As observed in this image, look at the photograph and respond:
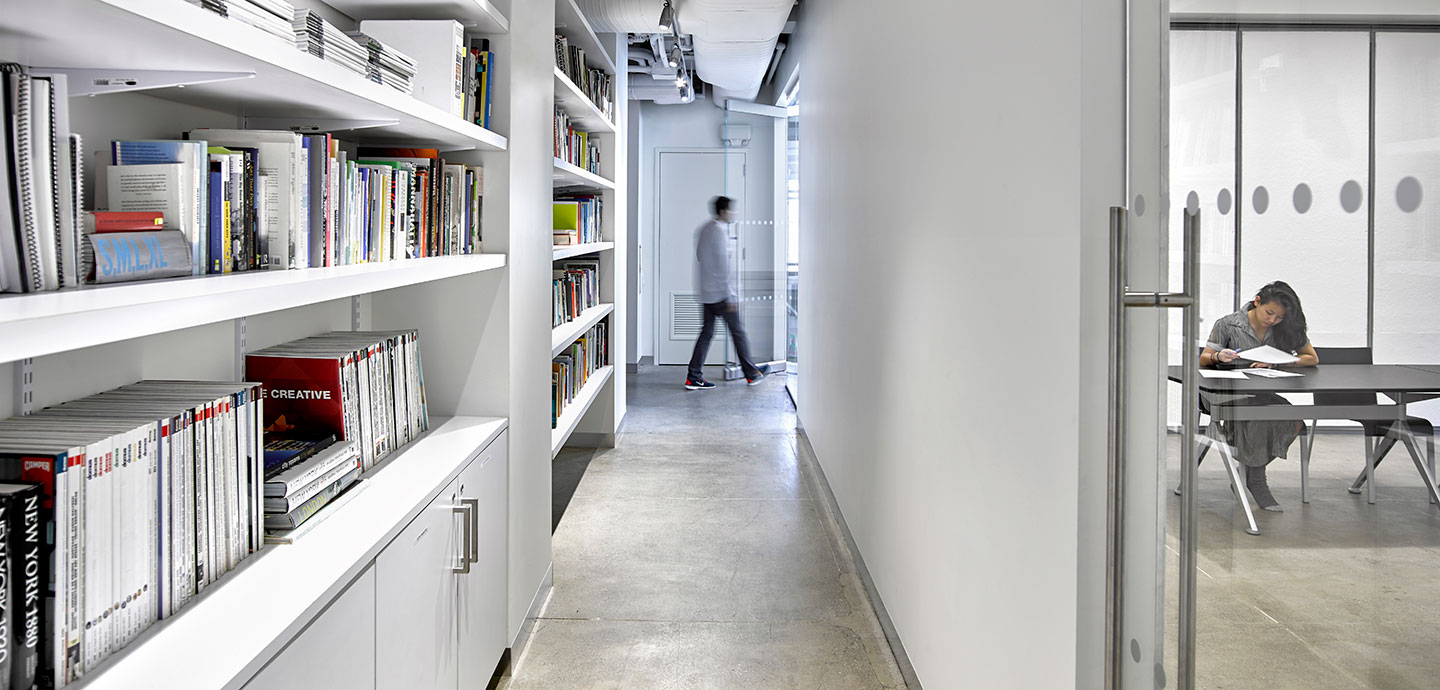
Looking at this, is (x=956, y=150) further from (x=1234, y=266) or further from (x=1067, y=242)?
(x=1234, y=266)

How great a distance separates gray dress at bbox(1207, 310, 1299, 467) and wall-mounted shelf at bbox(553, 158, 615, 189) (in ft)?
11.3

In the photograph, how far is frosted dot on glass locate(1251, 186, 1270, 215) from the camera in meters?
0.99

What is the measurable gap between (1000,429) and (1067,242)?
50cm

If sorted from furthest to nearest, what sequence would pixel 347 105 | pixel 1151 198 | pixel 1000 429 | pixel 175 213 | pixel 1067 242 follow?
pixel 1000 429, pixel 347 105, pixel 1067 242, pixel 175 213, pixel 1151 198

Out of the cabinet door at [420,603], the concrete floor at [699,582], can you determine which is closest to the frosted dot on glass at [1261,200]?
the cabinet door at [420,603]

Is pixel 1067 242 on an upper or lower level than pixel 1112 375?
upper

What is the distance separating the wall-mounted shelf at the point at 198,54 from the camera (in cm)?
100

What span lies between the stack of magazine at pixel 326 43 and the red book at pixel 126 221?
35 centimetres

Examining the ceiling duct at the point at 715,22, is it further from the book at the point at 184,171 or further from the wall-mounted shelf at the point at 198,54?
the book at the point at 184,171

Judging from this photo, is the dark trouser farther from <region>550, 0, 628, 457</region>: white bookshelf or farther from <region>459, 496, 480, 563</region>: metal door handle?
<region>459, 496, 480, 563</region>: metal door handle

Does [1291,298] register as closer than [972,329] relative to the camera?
Yes

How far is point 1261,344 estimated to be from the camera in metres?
1.01

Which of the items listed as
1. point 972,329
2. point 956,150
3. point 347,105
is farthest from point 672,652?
point 347,105

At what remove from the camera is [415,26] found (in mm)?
2504
